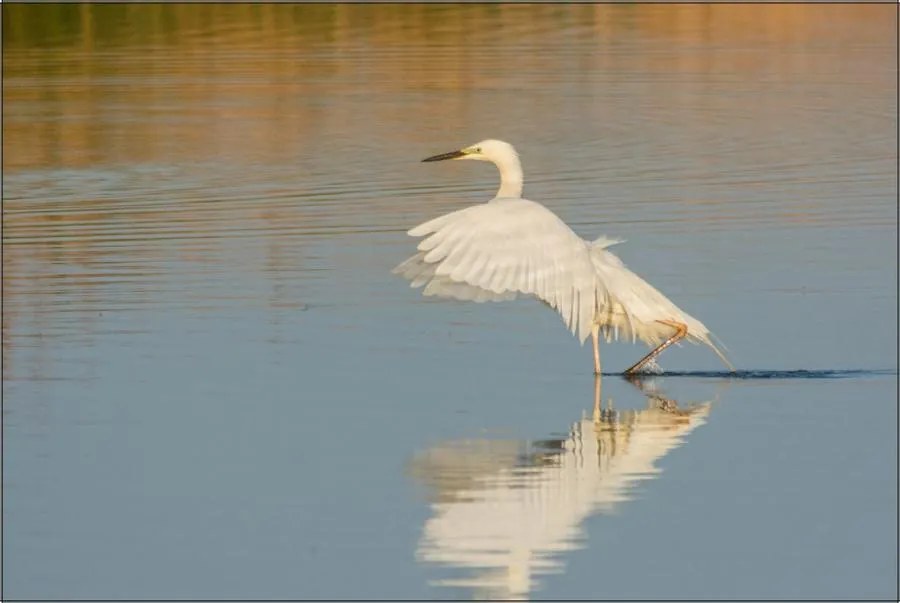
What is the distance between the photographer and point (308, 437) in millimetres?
10594

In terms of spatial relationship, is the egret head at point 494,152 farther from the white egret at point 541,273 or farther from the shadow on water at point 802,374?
the shadow on water at point 802,374

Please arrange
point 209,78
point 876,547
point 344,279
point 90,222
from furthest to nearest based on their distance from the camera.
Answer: point 209,78
point 90,222
point 344,279
point 876,547

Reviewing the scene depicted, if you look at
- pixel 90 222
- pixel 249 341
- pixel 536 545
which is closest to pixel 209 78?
pixel 90 222

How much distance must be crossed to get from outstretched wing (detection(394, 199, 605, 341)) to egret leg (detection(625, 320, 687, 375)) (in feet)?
1.53

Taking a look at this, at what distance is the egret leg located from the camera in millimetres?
12320

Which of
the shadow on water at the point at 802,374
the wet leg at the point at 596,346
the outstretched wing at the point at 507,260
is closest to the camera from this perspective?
the outstretched wing at the point at 507,260

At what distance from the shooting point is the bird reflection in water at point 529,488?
27.9ft

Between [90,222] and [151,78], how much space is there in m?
14.7

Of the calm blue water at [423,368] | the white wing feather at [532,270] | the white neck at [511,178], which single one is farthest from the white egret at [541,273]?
the white neck at [511,178]

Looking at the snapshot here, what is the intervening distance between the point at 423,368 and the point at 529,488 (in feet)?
8.96

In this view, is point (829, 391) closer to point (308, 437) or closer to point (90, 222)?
point (308, 437)

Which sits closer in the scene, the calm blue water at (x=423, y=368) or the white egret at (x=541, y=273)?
the calm blue water at (x=423, y=368)

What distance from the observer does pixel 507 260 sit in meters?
11.9

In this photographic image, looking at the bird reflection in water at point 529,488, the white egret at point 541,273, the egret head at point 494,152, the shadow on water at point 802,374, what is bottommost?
the shadow on water at point 802,374
